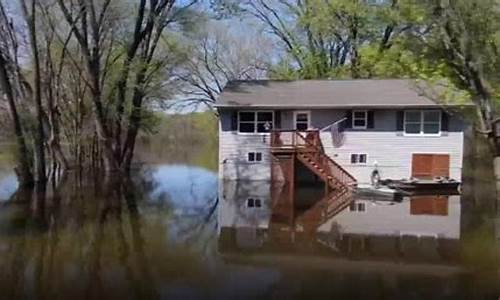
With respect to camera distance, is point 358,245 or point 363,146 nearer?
point 358,245

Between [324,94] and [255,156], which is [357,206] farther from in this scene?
[324,94]

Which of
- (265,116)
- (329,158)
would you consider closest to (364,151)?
(329,158)

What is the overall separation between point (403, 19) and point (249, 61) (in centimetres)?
3311

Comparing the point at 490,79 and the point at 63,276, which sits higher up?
the point at 490,79

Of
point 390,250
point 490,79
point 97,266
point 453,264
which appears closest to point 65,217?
point 97,266

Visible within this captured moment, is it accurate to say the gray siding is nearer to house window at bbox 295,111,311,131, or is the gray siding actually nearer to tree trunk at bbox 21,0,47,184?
house window at bbox 295,111,311,131

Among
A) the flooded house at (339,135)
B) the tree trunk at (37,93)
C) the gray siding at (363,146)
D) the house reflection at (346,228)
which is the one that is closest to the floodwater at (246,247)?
the house reflection at (346,228)

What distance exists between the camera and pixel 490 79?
8.90 metres

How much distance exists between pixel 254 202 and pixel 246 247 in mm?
7353

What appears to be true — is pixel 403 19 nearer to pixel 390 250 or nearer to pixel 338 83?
pixel 390 250

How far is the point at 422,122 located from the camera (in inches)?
961

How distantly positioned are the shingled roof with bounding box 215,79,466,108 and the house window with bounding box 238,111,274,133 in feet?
1.69

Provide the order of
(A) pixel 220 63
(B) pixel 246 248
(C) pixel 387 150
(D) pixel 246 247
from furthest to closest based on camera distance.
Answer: (A) pixel 220 63 < (C) pixel 387 150 < (D) pixel 246 247 < (B) pixel 246 248

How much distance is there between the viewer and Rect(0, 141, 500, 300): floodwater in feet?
30.1
